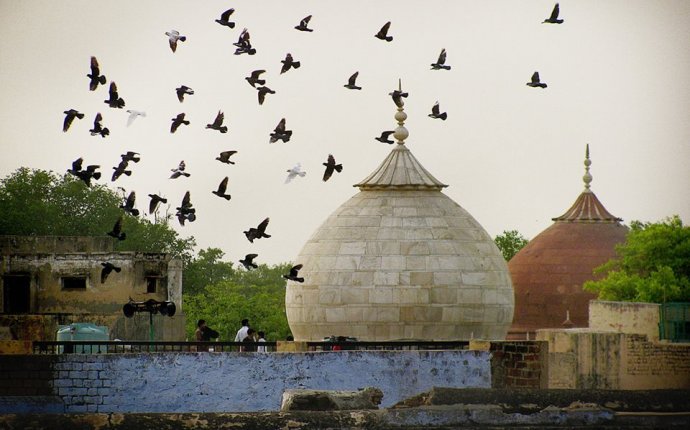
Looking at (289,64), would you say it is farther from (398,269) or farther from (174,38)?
(398,269)

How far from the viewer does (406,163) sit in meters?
40.9

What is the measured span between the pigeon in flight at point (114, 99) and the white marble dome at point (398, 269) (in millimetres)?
17624

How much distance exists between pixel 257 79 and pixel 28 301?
17013 millimetres

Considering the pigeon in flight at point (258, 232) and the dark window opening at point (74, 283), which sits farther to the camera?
the dark window opening at point (74, 283)

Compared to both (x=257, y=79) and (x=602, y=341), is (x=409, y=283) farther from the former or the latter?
(x=257, y=79)

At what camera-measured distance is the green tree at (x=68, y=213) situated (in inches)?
2308

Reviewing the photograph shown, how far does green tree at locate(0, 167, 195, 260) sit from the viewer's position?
5862 centimetres

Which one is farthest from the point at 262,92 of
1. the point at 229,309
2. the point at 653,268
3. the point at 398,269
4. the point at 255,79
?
the point at 229,309

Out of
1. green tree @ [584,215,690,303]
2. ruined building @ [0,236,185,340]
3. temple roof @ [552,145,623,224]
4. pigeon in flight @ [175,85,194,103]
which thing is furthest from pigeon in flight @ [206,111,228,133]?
temple roof @ [552,145,623,224]

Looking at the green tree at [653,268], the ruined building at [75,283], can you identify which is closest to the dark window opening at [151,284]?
the ruined building at [75,283]

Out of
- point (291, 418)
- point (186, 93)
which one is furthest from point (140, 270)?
point (291, 418)

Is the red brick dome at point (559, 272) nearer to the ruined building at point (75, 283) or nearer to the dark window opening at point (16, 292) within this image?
the ruined building at point (75, 283)

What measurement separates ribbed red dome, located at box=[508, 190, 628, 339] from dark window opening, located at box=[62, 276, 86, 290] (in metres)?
16.0

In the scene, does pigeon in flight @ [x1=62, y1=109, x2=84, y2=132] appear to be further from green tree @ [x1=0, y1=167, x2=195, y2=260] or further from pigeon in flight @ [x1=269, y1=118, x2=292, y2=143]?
green tree @ [x1=0, y1=167, x2=195, y2=260]
